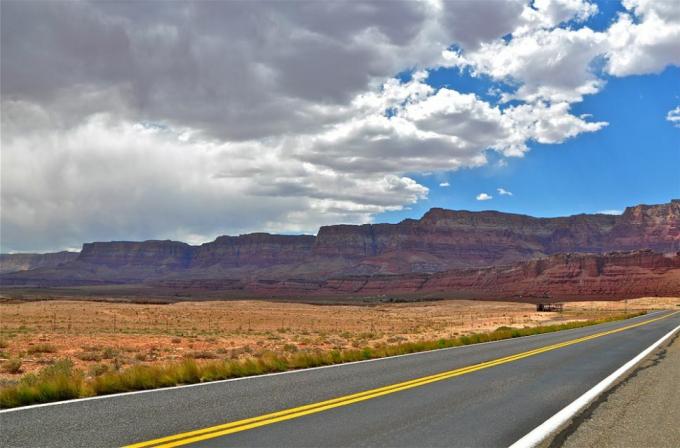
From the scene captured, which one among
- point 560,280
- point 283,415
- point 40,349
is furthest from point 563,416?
point 560,280

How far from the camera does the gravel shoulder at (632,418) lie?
7199mm

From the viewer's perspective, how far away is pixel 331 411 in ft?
27.8

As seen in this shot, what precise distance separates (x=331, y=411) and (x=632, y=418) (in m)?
4.55

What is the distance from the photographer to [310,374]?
12797mm

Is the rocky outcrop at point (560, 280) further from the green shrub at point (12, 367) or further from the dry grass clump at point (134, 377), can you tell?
the green shrub at point (12, 367)

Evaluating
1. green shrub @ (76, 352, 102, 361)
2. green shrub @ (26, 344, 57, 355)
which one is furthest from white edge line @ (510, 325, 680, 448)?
green shrub @ (26, 344, 57, 355)

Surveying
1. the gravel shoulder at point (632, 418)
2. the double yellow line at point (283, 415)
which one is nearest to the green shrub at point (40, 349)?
the double yellow line at point (283, 415)

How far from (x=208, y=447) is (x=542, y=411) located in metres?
5.35

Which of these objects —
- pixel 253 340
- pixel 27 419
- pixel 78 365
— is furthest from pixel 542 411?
pixel 253 340

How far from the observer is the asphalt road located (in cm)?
688

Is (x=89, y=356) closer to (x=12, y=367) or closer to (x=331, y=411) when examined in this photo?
(x=12, y=367)

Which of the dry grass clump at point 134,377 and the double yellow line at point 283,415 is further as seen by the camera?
the dry grass clump at point 134,377

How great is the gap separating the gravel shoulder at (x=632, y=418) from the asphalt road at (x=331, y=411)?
58 cm

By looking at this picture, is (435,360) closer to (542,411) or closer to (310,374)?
(310,374)
